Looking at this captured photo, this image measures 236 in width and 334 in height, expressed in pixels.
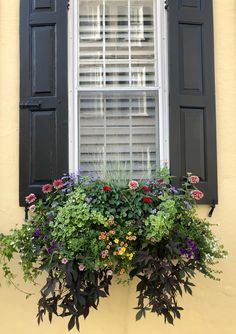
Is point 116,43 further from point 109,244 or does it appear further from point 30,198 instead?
point 109,244

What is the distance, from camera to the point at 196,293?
12.8 ft

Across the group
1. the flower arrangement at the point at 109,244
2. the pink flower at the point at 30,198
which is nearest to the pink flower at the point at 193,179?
the flower arrangement at the point at 109,244

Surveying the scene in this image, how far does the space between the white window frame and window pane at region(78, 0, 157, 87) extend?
2.2 inches

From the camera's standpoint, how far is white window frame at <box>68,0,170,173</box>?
4.09 metres

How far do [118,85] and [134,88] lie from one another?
0.45 ft

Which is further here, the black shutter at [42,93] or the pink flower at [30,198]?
the black shutter at [42,93]

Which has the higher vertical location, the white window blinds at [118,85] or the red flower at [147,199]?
the white window blinds at [118,85]

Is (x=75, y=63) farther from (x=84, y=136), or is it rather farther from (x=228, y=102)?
(x=228, y=102)

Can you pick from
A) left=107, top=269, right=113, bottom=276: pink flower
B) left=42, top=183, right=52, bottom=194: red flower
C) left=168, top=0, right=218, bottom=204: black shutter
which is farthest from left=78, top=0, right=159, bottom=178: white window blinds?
left=107, top=269, right=113, bottom=276: pink flower

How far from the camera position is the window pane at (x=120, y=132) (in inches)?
163

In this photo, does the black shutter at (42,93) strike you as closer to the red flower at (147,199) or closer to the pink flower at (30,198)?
the pink flower at (30,198)

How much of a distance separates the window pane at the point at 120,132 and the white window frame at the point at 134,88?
0.06 m

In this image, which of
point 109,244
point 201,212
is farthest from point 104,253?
point 201,212

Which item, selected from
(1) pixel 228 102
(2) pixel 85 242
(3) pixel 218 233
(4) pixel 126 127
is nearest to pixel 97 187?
(2) pixel 85 242
